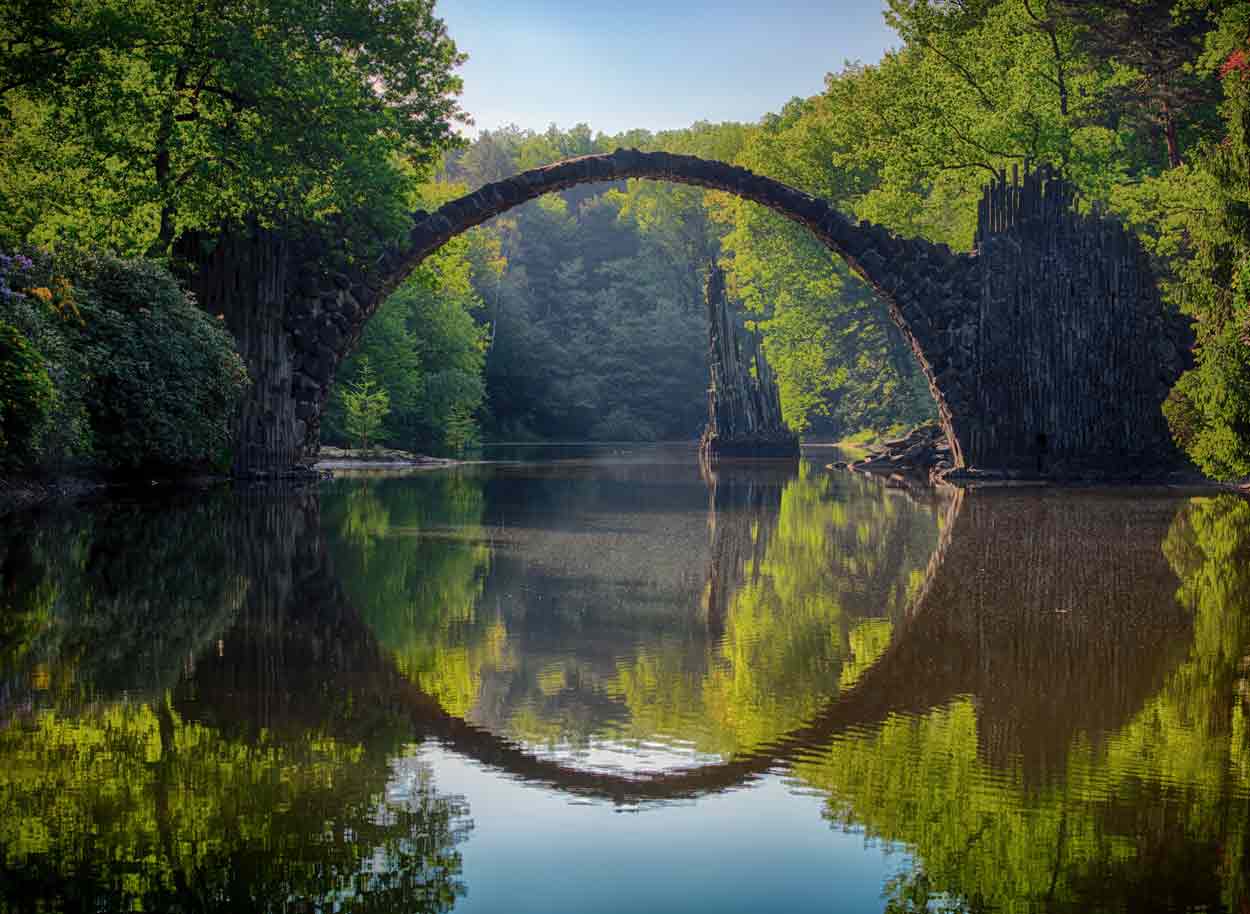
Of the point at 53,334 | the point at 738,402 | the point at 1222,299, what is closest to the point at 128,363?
the point at 53,334

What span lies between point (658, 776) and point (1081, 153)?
90.4 feet

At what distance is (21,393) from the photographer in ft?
45.8

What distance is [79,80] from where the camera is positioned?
65.4 feet

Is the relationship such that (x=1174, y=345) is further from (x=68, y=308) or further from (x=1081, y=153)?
(x=68, y=308)

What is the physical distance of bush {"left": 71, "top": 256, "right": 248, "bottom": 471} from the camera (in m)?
18.4

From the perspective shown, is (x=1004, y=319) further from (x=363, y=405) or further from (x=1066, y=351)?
(x=363, y=405)

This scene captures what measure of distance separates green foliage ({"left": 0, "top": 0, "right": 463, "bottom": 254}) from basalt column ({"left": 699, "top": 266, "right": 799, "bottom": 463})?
52.3 feet

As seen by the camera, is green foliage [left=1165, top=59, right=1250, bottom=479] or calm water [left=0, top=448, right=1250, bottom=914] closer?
calm water [left=0, top=448, right=1250, bottom=914]

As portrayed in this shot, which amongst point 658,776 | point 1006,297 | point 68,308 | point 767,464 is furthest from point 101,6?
point 767,464

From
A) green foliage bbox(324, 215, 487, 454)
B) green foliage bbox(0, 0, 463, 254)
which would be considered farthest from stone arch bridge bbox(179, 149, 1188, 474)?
green foliage bbox(324, 215, 487, 454)

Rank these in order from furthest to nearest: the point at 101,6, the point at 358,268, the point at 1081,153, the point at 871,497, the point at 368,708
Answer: the point at 1081,153
the point at 358,268
the point at 871,497
the point at 101,6
the point at 368,708

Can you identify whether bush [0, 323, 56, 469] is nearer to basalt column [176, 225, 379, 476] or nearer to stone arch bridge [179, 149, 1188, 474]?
basalt column [176, 225, 379, 476]

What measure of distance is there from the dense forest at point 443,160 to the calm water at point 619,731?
6.85 m

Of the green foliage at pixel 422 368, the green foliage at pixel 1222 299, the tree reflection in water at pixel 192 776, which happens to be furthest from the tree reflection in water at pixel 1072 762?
the green foliage at pixel 422 368
